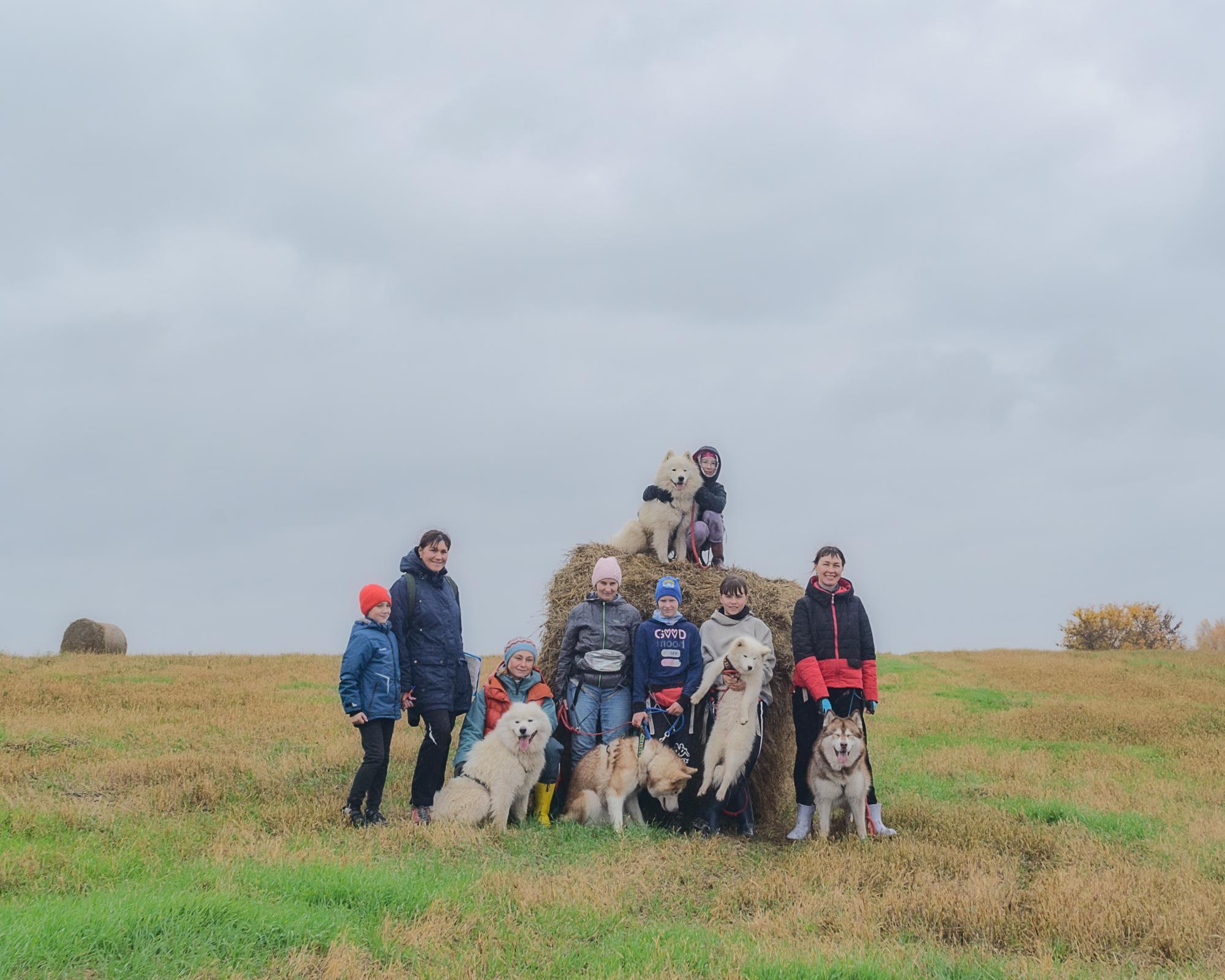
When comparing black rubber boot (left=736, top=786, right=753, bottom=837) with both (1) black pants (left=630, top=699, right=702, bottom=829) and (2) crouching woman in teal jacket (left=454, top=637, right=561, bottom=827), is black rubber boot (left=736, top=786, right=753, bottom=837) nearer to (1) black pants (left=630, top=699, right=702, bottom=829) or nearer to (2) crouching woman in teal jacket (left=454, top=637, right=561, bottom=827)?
(1) black pants (left=630, top=699, right=702, bottom=829)

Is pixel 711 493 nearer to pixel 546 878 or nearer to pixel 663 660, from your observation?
pixel 663 660

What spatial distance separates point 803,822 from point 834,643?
1.38m

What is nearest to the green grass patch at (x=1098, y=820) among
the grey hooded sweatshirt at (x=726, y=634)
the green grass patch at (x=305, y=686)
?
the grey hooded sweatshirt at (x=726, y=634)

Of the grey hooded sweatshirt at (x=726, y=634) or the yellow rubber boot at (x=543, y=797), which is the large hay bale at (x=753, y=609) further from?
the yellow rubber boot at (x=543, y=797)

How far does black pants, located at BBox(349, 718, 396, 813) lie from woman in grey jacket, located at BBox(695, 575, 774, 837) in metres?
2.40

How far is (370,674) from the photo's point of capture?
23.0ft

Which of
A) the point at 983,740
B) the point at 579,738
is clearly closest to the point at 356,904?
the point at 579,738

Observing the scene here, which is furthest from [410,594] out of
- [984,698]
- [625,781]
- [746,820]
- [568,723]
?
[984,698]

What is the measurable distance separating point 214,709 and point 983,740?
10.2 m

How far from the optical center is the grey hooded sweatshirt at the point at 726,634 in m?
7.58

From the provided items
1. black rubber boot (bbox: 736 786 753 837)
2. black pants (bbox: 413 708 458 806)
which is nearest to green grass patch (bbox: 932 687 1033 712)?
black rubber boot (bbox: 736 786 753 837)

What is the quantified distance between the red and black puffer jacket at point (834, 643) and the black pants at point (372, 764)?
3044 mm

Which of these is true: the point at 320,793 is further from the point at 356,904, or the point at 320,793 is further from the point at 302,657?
the point at 302,657

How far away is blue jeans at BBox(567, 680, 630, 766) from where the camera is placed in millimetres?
7762
